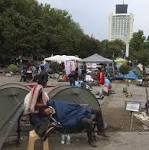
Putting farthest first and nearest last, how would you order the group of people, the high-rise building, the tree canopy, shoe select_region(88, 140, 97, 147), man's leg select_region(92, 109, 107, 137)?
the high-rise building < the tree canopy < man's leg select_region(92, 109, 107, 137) < shoe select_region(88, 140, 97, 147) < the group of people

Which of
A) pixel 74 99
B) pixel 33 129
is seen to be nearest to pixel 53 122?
pixel 33 129

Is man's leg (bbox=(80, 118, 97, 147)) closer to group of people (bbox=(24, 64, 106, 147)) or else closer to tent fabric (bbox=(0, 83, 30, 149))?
group of people (bbox=(24, 64, 106, 147))

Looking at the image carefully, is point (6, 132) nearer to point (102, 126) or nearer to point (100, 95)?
point (102, 126)

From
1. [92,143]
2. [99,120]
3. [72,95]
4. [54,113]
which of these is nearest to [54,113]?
[54,113]

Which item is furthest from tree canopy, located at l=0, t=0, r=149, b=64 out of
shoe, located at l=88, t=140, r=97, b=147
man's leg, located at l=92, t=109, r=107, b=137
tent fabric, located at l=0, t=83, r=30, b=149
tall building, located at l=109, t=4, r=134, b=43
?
tall building, located at l=109, t=4, r=134, b=43

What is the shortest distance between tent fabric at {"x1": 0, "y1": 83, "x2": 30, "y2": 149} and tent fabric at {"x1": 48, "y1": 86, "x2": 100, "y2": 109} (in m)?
0.83

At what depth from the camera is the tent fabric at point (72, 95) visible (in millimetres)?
11562

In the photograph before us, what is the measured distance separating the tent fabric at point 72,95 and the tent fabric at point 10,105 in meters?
0.83

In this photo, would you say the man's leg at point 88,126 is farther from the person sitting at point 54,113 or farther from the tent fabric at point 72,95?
the tent fabric at point 72,95

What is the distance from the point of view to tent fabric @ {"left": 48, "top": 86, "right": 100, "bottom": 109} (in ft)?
37.9

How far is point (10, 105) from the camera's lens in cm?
1073

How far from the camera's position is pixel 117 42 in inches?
5463

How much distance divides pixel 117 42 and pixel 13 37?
8563 centimetres

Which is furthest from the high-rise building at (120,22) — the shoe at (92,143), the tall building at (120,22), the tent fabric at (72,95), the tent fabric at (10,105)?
the shoe at (92,143)
